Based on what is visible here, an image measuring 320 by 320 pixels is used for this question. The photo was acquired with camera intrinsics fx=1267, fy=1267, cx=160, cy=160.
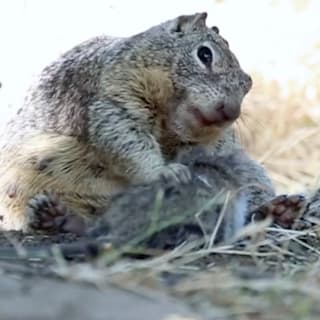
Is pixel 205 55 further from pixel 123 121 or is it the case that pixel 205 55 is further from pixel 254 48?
pixel 254 48

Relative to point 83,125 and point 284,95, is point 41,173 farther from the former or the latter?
point 284,95

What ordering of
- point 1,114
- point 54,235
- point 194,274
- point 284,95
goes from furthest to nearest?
1. point 284,95
2. point 1,114
3. point 54,235
4. point 194,274

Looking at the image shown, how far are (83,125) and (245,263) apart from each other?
127cm

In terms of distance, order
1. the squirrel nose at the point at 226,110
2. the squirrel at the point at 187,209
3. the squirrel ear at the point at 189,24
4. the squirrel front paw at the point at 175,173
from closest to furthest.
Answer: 1. the squirrel at the point at 187,209
2. the squirrel front paw at the point at 175,173
3. the squirrel nose at the point at 226,110
4. the squirrel ear at the point at 189,24

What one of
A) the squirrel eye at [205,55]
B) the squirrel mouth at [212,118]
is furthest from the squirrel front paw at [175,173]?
the squirrel eye at [205,55]

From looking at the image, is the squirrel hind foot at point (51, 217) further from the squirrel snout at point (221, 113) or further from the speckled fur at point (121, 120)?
the squirrel snout at point (221, 113)

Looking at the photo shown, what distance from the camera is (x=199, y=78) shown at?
554cm

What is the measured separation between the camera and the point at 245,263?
15.8ft

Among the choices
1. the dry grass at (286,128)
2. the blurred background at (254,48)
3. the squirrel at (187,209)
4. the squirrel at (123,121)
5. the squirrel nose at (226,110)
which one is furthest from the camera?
the dry grass at (286,128)

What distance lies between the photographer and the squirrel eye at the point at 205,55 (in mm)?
5621

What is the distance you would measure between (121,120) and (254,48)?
14.3ft

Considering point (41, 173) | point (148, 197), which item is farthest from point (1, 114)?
point (148, 197)

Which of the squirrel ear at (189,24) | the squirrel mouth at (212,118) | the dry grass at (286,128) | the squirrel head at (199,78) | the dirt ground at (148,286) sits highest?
the squirrel ear at (189,24)

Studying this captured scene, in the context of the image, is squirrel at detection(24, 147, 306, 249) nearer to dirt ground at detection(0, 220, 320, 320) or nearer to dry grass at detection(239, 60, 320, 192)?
dirt ground at detection(0, 220, 320, 320)
